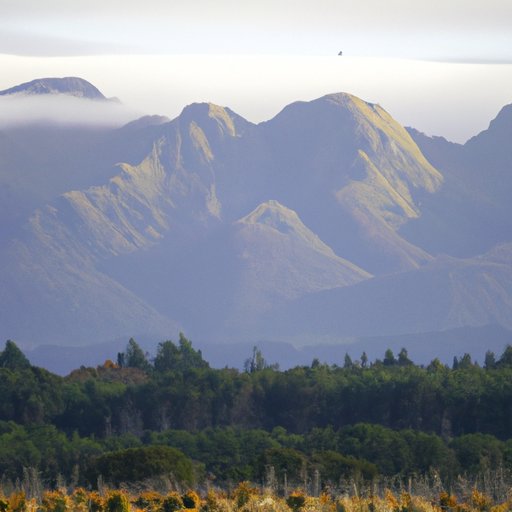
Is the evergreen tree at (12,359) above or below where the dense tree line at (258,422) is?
above

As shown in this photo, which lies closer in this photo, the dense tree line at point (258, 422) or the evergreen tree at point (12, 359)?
the dense tree line at point (258, 422)

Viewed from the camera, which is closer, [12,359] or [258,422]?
[258,422]

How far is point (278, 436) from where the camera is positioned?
134 meters

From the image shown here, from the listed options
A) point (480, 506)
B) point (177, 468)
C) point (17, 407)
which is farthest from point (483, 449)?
point (17, 407)

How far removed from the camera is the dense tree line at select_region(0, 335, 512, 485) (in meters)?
113

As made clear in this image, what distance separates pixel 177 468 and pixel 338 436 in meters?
21.5

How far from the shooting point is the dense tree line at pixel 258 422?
11275cm

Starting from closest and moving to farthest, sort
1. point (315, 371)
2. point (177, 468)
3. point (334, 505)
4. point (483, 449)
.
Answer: point (334, 505), point (177, 468), point (483, 449), point (315, 371)

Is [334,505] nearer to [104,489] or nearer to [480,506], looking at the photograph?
[480,506]

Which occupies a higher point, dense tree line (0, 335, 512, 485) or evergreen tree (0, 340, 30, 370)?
evergreen tree (0, 340, 30, 370)

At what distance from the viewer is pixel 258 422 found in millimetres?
151375

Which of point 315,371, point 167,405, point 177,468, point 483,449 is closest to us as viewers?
point 177,468

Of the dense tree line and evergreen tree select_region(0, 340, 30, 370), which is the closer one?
the dense tree line

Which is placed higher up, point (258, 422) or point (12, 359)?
point (12, 359)
